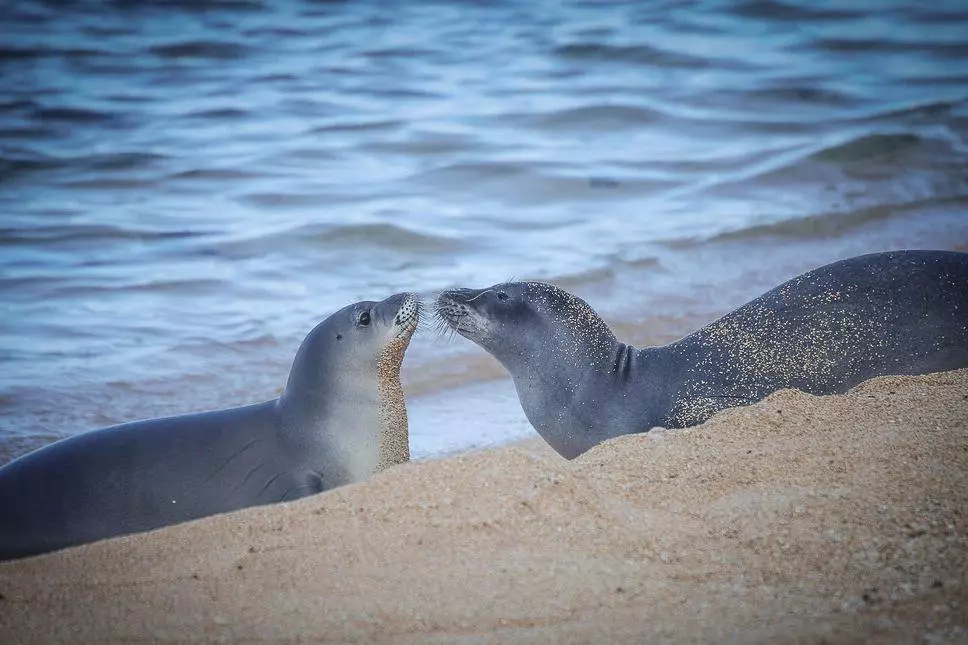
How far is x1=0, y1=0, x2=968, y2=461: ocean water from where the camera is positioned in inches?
298

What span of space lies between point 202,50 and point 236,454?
41.3 feet

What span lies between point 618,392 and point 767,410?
2.46 ft

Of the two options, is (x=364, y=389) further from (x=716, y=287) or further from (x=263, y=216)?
(x=263, y=216)

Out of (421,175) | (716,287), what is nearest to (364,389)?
(716,287)

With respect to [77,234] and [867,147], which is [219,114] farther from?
[867,147]

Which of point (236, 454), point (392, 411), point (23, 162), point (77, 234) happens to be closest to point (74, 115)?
point (23, 162)

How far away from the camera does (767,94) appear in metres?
14.5

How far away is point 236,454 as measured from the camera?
484 cm

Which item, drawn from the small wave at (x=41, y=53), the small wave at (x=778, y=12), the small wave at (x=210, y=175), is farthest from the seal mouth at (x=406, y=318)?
the small wave at (x=778, y=12)

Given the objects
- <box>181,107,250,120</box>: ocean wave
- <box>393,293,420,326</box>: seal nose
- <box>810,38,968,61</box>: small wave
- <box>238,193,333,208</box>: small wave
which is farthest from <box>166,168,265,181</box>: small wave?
<box>810,38,968,61</box>: small wave

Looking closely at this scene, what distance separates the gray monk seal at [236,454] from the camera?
4664 millimetres

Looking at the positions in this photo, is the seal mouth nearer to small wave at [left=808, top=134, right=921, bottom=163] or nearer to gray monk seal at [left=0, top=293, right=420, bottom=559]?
gray monk seal at [left=0, top=293, right=420, bottom=559]

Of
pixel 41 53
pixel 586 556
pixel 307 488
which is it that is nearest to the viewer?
pixel 586 556

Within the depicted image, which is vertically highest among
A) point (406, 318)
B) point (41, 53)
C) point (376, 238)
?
point (41, 53)
